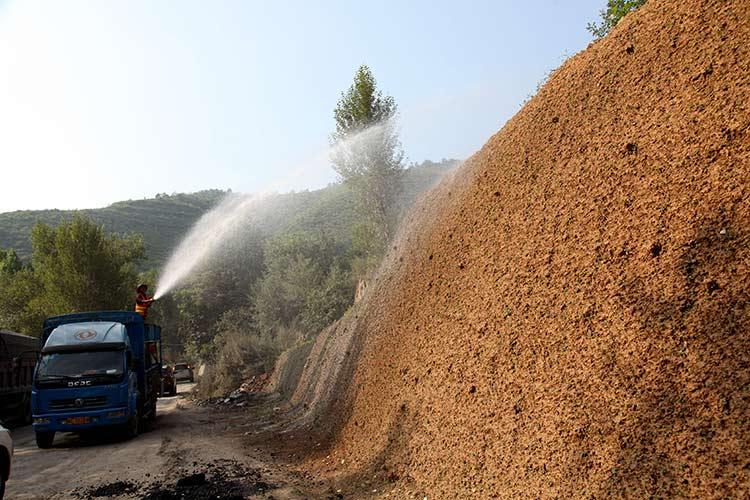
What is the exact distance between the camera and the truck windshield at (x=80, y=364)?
1555 centimetres

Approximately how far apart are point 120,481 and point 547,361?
7.21 m

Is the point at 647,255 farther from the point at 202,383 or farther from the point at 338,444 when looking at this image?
the point at 202,383

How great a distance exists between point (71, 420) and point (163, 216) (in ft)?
348

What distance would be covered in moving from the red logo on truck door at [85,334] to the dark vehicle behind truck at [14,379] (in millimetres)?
4674

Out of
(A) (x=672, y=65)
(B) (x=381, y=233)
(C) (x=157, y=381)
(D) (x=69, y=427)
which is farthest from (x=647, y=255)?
(B) (x=381, y=233)

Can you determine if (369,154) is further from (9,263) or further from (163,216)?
(163,216)

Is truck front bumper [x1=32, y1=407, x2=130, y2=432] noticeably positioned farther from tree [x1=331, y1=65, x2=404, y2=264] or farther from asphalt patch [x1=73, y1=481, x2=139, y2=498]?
tree [x1=331, y1=65, x2=404, y2=264]

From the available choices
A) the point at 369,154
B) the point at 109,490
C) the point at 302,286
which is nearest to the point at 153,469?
the point at 109,490

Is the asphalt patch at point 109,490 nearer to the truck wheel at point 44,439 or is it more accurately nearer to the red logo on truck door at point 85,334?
the truck wheel at point 44,439

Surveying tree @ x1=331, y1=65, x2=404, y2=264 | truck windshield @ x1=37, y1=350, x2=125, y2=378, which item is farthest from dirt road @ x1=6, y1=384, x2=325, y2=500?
tree @ x1=331, y1=65, x2=404, y2=264

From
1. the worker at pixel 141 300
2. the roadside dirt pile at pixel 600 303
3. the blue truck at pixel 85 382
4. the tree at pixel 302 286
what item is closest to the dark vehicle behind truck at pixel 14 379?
the worker at pixel 141 300

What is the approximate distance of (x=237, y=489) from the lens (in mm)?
8773

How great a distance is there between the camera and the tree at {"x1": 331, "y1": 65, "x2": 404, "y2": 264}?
30.7 meters

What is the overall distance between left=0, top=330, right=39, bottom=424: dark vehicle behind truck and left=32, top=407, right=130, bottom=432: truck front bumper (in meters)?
5.41
